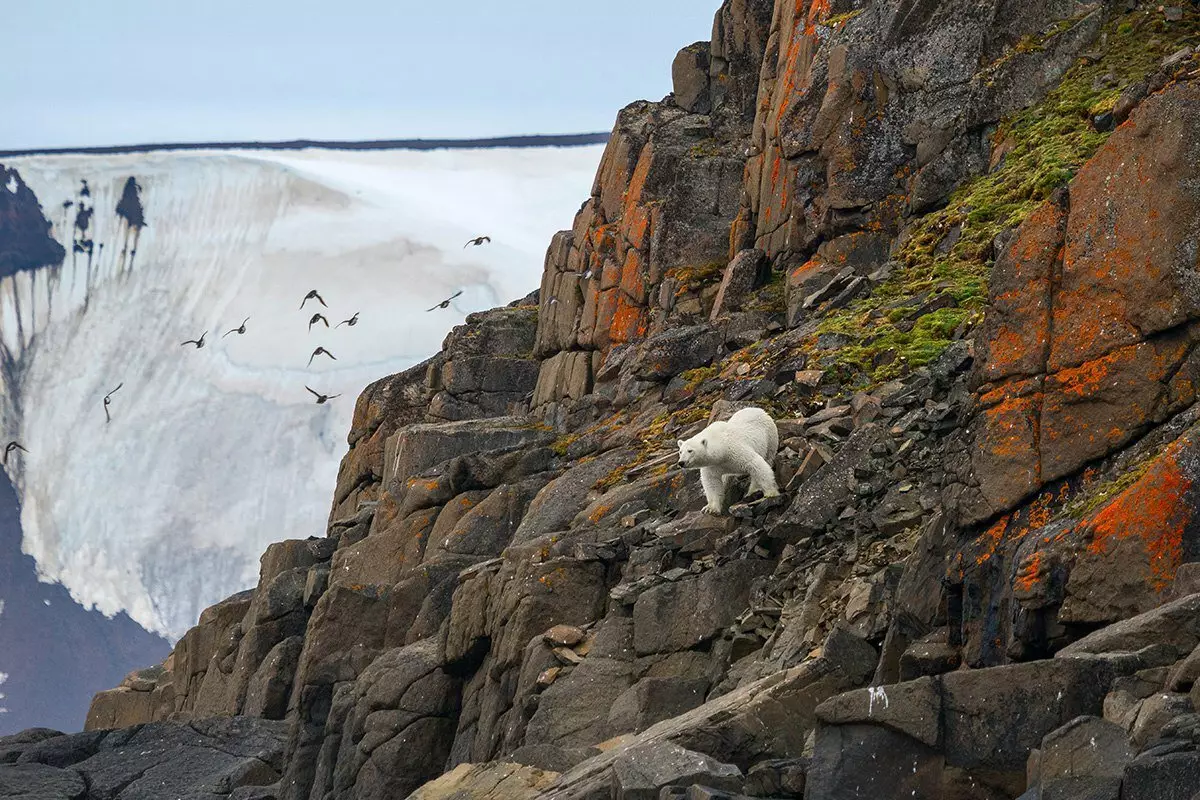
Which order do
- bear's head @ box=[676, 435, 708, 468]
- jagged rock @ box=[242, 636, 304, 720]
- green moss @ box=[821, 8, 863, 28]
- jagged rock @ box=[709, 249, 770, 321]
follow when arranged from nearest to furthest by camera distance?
bear's head @ box=[676, 435, 708, 468], jagged rock @ box=[709, 249, 770, 321], green moss @ box=[821, 8, 863, 28], jagged rock @ box=[242, 636, 304, 720]

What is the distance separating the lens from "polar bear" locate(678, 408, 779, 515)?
22359 mm

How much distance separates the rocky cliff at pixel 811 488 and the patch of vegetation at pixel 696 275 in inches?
4.7

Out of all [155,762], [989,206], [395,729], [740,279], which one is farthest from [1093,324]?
[155,762]

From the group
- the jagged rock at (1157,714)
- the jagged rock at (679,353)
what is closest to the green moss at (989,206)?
the jagged rock at (679,353)

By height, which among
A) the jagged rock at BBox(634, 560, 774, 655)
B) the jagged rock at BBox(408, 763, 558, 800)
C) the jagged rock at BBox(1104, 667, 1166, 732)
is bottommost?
the jagged rock at BBox(408, 763, 558, 800)

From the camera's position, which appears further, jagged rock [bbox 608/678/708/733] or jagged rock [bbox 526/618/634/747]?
jagged rock [bbox 526/618/634/747]

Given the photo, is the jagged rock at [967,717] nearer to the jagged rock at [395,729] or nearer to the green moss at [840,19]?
the jagged rock at [395,729]

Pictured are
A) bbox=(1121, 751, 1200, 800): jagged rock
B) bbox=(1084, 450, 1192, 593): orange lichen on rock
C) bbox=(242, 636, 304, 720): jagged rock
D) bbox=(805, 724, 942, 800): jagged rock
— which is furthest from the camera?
bbox=(242, 636, 304, 720): jagged rock

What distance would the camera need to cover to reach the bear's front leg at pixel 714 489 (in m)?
22.8

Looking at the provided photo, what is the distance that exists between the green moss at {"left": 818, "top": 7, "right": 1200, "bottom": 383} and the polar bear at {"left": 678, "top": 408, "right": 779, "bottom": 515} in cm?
244

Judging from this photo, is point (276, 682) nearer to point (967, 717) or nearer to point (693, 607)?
point (693, 607)

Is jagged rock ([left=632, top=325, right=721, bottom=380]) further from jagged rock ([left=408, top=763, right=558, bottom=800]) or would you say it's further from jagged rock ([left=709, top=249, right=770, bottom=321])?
jagged rock ([left=408, top=763, right=558, bottom=800])

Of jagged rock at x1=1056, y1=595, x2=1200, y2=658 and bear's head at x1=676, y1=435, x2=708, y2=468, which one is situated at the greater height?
jagged rock at x1=1056, y1=595, x2=1200, y2=658

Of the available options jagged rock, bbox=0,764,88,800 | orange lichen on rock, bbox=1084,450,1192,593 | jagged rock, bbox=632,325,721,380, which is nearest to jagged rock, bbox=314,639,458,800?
jagged rock, bbox=632,325,721,380
